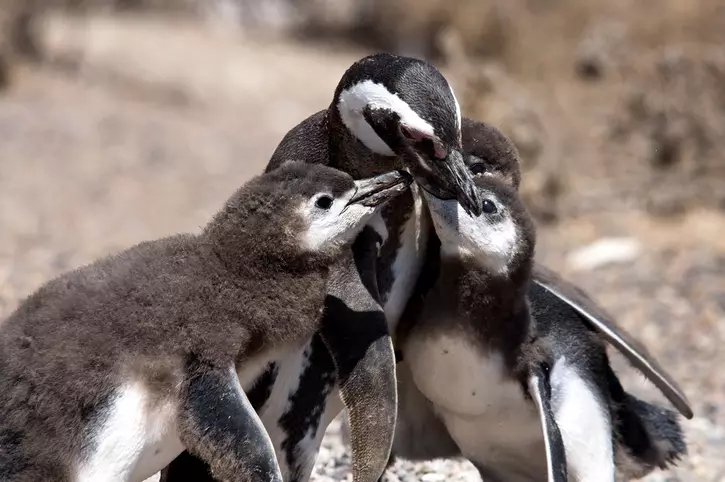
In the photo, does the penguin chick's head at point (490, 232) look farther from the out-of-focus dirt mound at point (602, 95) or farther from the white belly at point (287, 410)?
the out-of-focus dirt mound at point (602, 95)

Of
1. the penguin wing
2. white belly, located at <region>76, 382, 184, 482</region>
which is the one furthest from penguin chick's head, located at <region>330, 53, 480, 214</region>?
white belly, located at <region>76, 382, 184, 482</region>

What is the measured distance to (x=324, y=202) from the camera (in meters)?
3.15

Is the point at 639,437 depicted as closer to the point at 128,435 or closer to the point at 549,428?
the point at 549,428

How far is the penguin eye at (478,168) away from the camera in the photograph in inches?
147

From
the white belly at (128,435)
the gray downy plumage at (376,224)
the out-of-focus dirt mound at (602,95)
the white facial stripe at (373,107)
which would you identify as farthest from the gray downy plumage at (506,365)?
the out-of-focus dirt mound at (602,95)

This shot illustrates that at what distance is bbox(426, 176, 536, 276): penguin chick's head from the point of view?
11.1 ft

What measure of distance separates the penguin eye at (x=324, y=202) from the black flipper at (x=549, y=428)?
85cm

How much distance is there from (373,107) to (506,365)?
88cm

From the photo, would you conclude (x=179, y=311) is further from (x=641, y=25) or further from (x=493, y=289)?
(x=641, y=25)

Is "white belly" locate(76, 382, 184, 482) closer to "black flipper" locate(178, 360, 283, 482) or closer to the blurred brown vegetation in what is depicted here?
"black flipper" locate(178, 360, 283, 482)

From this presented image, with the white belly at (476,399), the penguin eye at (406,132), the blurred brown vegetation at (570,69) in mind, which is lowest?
the blurred brown vegetation at (570,69)

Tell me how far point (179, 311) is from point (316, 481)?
4.21 ft

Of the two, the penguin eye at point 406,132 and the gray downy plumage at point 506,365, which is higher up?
the penguin eye at point 406,132

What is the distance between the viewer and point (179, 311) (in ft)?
9.76
